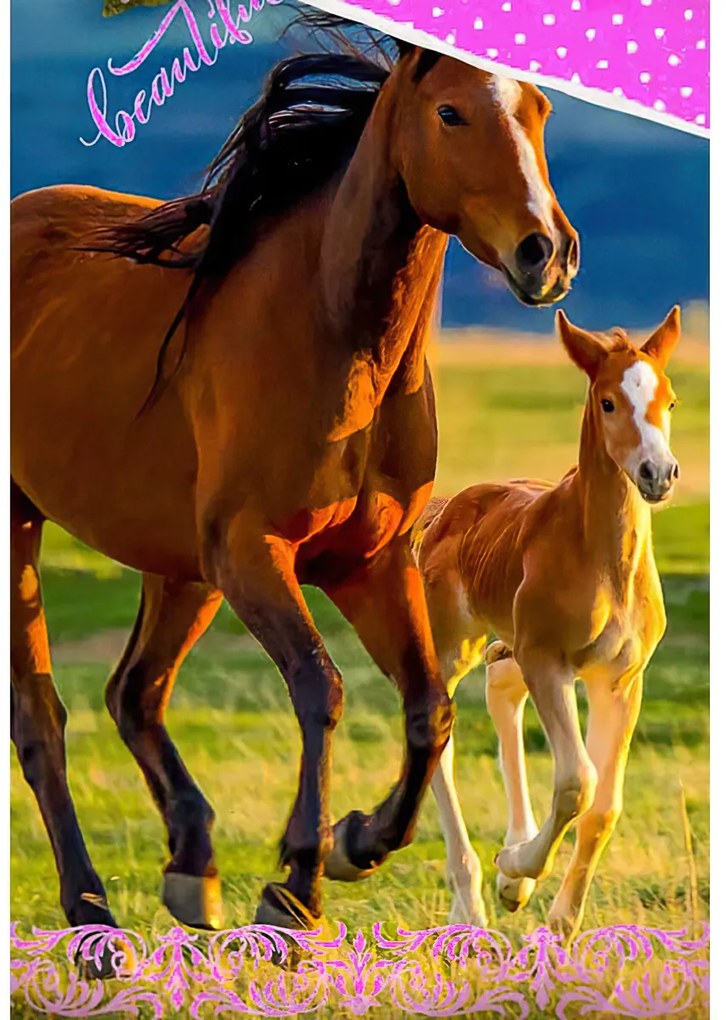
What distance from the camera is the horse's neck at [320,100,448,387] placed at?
2508mm

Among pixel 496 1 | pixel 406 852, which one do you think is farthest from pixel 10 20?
pixel 406 852

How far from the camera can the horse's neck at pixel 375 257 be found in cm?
251

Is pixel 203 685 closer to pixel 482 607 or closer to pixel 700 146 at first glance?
pixel 482 607

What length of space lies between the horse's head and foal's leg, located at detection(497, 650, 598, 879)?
639 millimetres

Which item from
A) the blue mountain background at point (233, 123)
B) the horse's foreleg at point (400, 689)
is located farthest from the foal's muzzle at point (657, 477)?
the horse's foreleg at point (400, 689)

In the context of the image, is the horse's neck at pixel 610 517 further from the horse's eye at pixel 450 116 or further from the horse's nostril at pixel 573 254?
the horse's eye at pixel 450 116

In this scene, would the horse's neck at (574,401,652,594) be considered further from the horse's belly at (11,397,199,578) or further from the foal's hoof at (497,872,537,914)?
the horse's belly at (11,397,199,578)

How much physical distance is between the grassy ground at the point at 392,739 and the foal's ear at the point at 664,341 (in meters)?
0.07

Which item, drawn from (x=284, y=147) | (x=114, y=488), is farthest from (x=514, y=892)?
(x=284, y=147)

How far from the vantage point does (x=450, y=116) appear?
247 centimetres

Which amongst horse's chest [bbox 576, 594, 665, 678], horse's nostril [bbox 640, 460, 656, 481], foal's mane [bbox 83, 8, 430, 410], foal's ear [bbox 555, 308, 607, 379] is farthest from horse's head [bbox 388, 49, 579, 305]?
horse's chest [bbox 576, 594, 665, 678]

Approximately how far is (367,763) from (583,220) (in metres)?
1.02

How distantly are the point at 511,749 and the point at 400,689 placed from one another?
236 millimetres

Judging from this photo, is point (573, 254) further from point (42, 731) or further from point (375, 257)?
point (42, 731)
